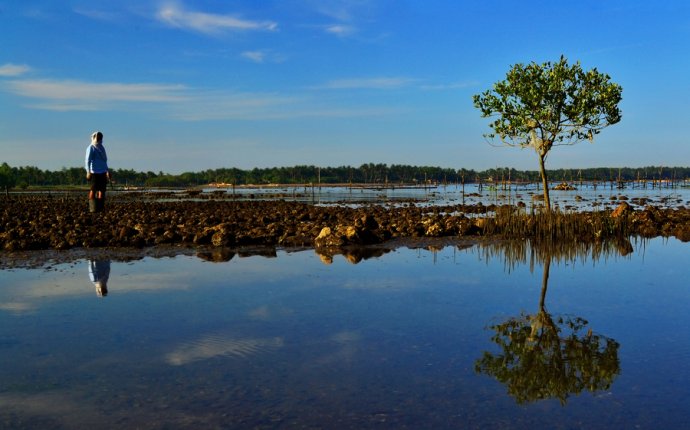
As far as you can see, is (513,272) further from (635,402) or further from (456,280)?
(635,402)

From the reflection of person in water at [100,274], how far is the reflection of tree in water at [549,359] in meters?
6.17

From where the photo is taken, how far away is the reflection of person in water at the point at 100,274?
9.27 meters

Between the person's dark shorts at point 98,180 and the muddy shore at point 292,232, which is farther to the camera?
the person's dark shorts at point 98,180

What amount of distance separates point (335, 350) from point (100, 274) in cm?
662

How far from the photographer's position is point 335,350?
6035 mm

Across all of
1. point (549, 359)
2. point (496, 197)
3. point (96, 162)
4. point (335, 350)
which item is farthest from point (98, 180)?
point (496, 197)

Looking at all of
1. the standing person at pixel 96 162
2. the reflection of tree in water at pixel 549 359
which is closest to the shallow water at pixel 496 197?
the reflection of tree in water at pixel 549 359

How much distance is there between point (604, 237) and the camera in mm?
17797

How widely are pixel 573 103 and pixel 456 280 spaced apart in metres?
15.5

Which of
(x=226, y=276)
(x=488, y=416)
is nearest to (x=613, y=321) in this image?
(x=488, y=416)

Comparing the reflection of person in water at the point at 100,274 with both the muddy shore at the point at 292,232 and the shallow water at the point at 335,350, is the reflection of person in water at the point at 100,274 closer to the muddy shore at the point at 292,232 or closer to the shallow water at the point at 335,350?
the shallow water at the point at 335,350

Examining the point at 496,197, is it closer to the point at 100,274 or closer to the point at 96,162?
the point at 96,162

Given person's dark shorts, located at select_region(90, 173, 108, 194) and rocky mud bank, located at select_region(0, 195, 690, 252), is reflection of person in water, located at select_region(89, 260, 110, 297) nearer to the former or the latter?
rocky mud bank, located at select_region(0, 195, 690, 252)

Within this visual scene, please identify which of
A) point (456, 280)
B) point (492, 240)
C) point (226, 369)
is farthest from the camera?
Answer: point (492, 240)
